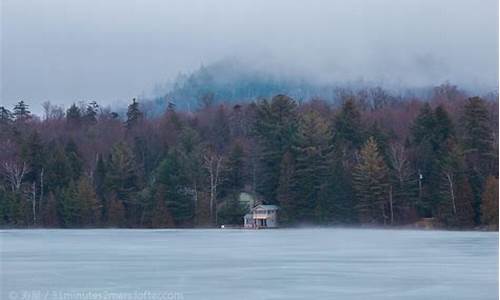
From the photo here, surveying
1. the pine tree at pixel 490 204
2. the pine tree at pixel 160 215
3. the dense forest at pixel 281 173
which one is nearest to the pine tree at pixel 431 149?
the dense forest at pixel 281 173

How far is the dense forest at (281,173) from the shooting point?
146 ft

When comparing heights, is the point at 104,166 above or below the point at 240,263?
above

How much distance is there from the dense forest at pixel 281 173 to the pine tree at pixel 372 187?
5 cm

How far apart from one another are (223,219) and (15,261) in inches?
1171

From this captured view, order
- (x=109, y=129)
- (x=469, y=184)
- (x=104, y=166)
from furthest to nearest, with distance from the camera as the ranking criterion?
(x=109, y=129), (x=104, y=166), (x=469, y=184)

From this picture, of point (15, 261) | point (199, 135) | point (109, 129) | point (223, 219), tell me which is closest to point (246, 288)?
point (15, 261)

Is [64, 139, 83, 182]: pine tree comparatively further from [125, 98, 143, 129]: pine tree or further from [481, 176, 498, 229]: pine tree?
[481, 176, 498, 229]: pine tree

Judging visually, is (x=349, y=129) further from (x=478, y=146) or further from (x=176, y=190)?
(x=176, y=190)

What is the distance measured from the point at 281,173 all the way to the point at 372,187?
16.1ft

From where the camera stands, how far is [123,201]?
48.1m

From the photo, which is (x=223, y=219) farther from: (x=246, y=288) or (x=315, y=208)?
(x=246, y=288)

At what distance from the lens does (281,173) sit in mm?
47281

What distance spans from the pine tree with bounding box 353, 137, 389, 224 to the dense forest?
0.18ft

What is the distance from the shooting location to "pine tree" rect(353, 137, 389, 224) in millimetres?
44812
